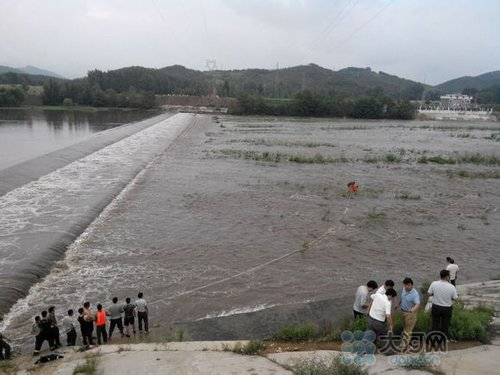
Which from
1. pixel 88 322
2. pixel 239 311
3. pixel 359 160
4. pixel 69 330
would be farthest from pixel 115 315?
pixel 359 160

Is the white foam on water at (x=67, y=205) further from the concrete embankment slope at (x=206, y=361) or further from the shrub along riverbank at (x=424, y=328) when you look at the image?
the shrub along riverbank at (x=424, y=328)

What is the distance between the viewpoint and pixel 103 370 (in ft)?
30.4

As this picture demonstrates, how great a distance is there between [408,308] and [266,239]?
1122cm

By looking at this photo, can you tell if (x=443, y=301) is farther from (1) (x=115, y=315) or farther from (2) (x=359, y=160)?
(2) (x=359, y=160)

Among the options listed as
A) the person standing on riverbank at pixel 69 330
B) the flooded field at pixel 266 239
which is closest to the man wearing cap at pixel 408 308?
the flooded field at pixel 266 239

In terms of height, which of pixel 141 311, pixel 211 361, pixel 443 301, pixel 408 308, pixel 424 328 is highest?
pixel 443 301

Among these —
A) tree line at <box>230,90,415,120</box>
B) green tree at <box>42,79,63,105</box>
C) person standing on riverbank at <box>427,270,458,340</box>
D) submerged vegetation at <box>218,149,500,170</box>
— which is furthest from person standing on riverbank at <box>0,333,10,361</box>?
green tree at <box>42,79,63,105</box>

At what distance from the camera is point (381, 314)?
9.05 metres

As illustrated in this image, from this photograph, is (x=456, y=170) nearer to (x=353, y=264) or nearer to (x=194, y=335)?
(x=353, y=264)

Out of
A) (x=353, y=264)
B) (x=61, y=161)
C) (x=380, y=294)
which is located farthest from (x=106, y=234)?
(x=61, y=161)

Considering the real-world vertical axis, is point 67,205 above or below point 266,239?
above

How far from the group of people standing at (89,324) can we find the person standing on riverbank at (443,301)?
7.47m

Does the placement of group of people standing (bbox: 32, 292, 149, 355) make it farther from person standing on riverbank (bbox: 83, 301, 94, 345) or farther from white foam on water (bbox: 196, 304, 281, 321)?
white foam on water (bbox: 196, 304, 281, 321)

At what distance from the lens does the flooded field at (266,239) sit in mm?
14649
